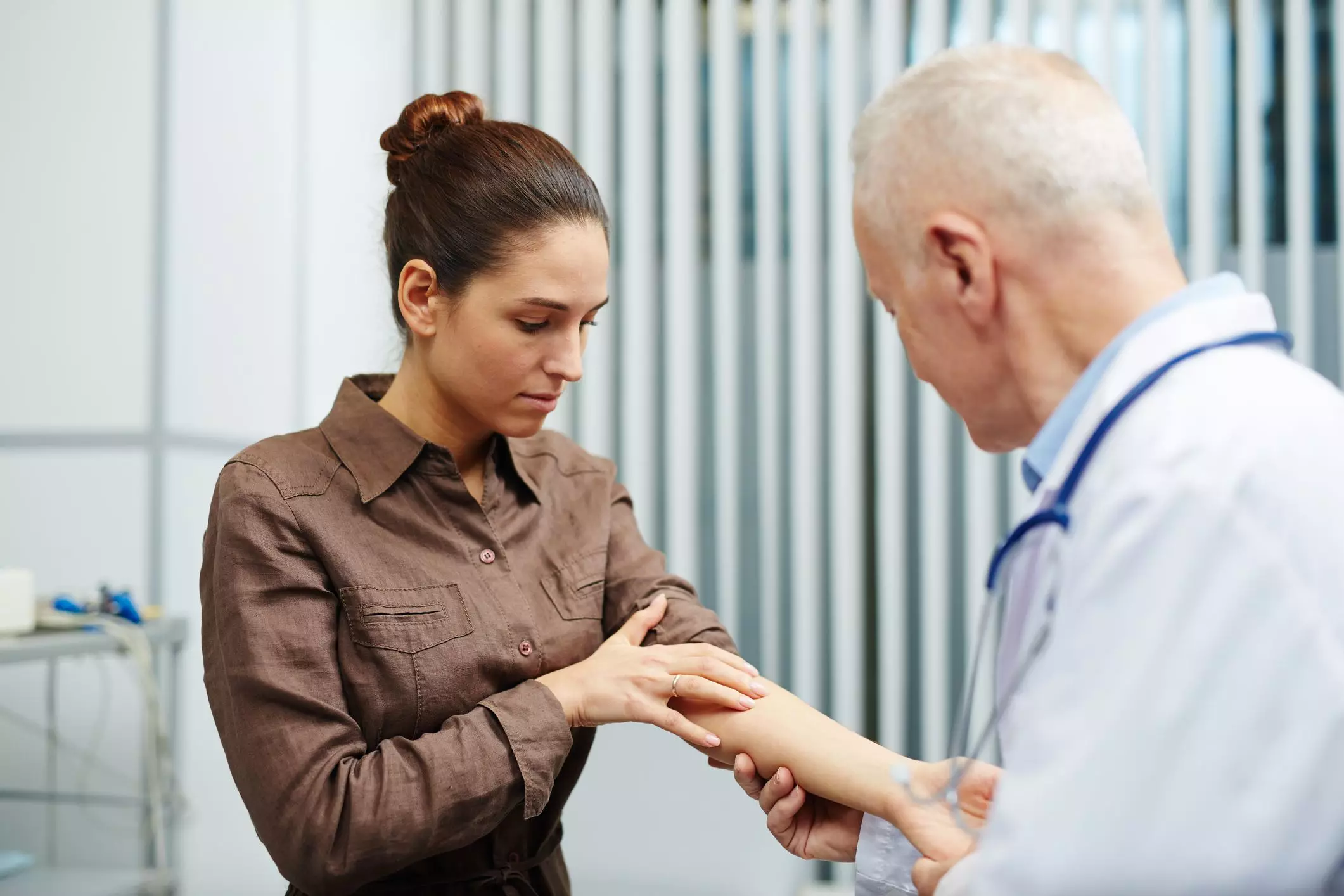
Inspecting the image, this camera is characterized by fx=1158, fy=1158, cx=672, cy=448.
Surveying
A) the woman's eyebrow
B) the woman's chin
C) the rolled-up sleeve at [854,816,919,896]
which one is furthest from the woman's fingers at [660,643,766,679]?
the woman's eyebrow

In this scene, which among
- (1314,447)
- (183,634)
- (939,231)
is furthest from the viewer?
(183,634)

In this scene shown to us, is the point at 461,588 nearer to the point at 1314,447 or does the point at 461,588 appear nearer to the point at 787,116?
the point at 1314,447

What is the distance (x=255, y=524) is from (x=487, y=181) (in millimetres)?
494

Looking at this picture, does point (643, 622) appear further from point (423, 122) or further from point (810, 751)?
point (423, 122)

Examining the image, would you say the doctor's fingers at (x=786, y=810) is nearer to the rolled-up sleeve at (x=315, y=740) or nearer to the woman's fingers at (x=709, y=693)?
the woman's fingers at (x=709, y=693)

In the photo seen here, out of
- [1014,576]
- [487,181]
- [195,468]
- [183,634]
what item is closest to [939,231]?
[1014,576]

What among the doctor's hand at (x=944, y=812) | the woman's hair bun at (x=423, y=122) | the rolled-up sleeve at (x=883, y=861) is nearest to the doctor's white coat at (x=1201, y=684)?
the doctor's hand at (x=944, y=812)

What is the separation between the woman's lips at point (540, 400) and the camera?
1444mm

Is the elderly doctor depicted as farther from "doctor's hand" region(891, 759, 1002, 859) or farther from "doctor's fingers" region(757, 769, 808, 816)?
"doctor's fingers" region(757, 769, 808, 816)

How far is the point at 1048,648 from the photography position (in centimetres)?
84

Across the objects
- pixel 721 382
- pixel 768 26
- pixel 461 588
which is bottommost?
pixel 461 588

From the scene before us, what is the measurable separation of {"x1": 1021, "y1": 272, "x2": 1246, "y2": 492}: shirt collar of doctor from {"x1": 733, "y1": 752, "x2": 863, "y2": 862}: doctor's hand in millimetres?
626

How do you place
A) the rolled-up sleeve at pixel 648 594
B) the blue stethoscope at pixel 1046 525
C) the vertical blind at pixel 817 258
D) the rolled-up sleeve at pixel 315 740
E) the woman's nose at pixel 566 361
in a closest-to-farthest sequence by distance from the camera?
the blue stethoscope at pixel 1046 525 → the rolled-up sleeve at pixel 315 740 → the woman's nose at pixel 566 361 → the rolled-up sleeve at pixel 648 594 → the vertical blind at pixel 817 258

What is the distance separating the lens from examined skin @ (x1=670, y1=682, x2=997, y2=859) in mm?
1284
